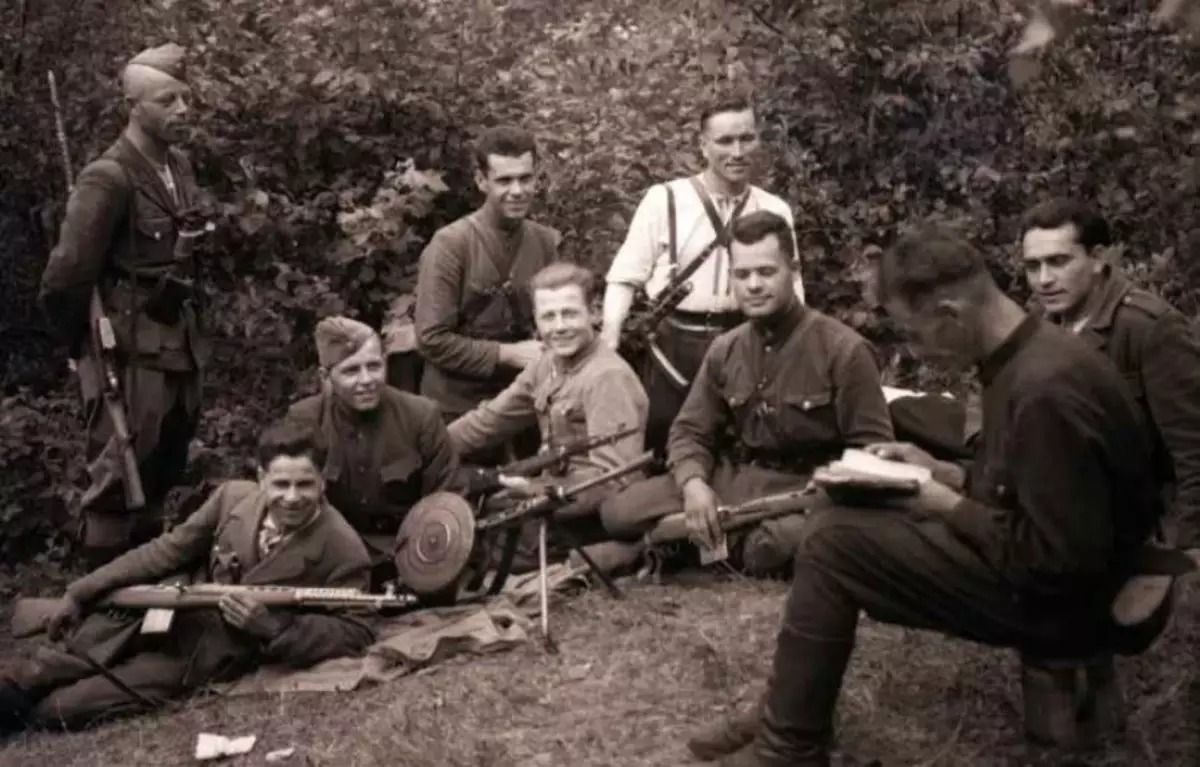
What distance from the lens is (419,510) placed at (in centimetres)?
645

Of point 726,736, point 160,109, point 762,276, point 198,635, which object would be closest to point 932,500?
point 726,736

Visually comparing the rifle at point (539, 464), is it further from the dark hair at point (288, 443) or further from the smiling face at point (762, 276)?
the smiling face at point (762, 276)

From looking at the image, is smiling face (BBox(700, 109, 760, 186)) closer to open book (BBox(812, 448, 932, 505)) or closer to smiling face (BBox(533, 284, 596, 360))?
smiling face (BBox(533, 284, 596, 360))

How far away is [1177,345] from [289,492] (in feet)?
10.9

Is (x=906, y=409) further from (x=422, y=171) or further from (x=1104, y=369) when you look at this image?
(x=422, y=171)

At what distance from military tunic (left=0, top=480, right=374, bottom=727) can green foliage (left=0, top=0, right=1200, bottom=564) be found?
2896 mm

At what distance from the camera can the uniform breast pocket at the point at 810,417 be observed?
20.6ft

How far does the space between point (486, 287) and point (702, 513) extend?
2.10 meters

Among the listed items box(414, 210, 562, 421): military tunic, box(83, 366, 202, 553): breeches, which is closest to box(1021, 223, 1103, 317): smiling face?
box(414, 210, 562, 421): military tunic

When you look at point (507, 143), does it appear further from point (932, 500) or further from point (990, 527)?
point (990, 527)

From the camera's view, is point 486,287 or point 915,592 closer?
point 915,592

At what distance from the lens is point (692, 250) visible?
7.36 m

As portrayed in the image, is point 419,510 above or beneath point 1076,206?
beneath

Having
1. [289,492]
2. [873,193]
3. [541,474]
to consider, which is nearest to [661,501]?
[541,474]
